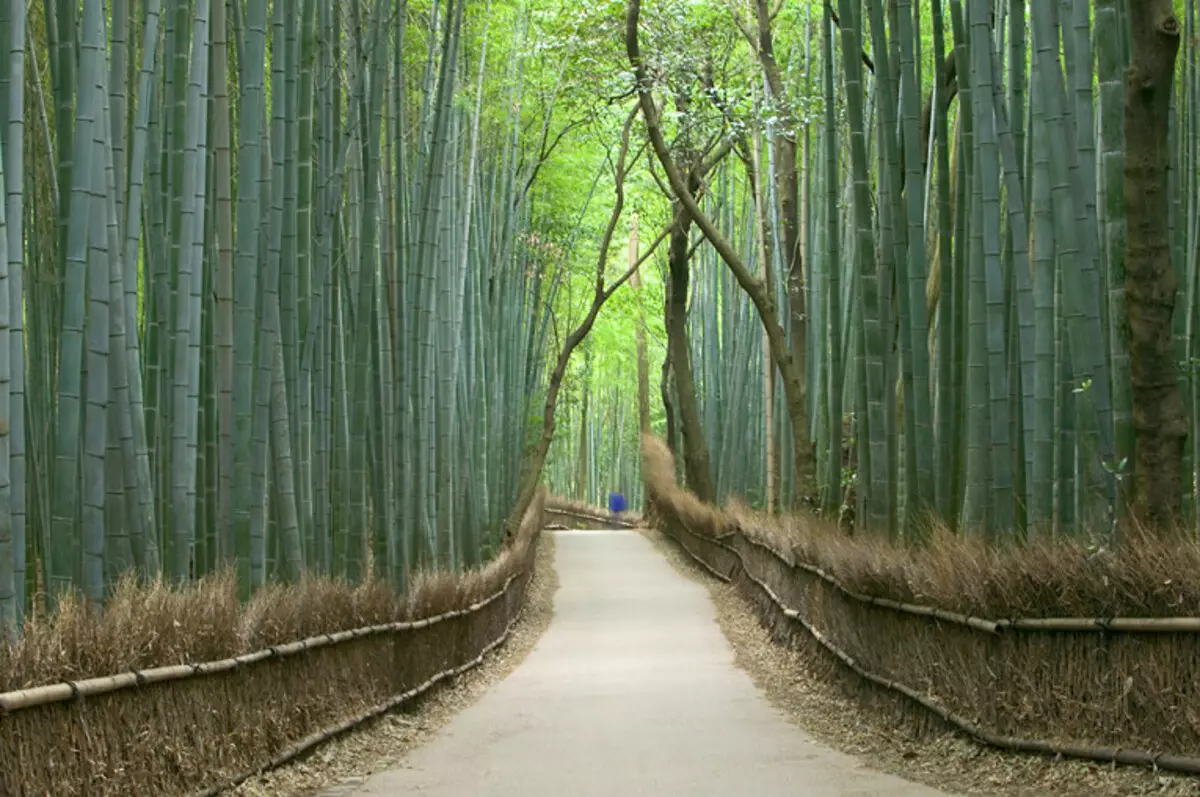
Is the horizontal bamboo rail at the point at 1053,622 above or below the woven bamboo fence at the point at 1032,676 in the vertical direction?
above

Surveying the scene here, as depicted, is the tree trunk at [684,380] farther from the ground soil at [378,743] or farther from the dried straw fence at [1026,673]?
the dried straw fence at [1026,673]

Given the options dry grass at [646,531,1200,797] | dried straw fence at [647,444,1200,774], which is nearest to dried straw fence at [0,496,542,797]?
dry grass at [646,531,1200,797]

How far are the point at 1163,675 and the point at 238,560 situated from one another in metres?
3.27

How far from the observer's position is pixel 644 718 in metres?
7.17

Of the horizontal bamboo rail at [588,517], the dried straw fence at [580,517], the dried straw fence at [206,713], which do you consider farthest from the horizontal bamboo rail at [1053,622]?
the dried straw fence at [580,517]

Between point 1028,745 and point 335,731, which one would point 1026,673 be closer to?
point 1028,745

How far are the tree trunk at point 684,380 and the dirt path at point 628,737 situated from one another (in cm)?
715

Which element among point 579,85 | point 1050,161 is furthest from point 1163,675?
point 579,85

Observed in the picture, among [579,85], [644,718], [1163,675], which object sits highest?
[579,85]

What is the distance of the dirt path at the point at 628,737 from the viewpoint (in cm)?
521

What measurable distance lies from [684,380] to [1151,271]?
47.7 ft

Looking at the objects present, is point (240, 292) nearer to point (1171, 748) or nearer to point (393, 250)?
point (393, 250)

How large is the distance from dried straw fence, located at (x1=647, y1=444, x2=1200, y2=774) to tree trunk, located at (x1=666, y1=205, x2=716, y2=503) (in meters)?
10.7

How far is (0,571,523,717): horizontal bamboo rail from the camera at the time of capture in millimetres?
3379
